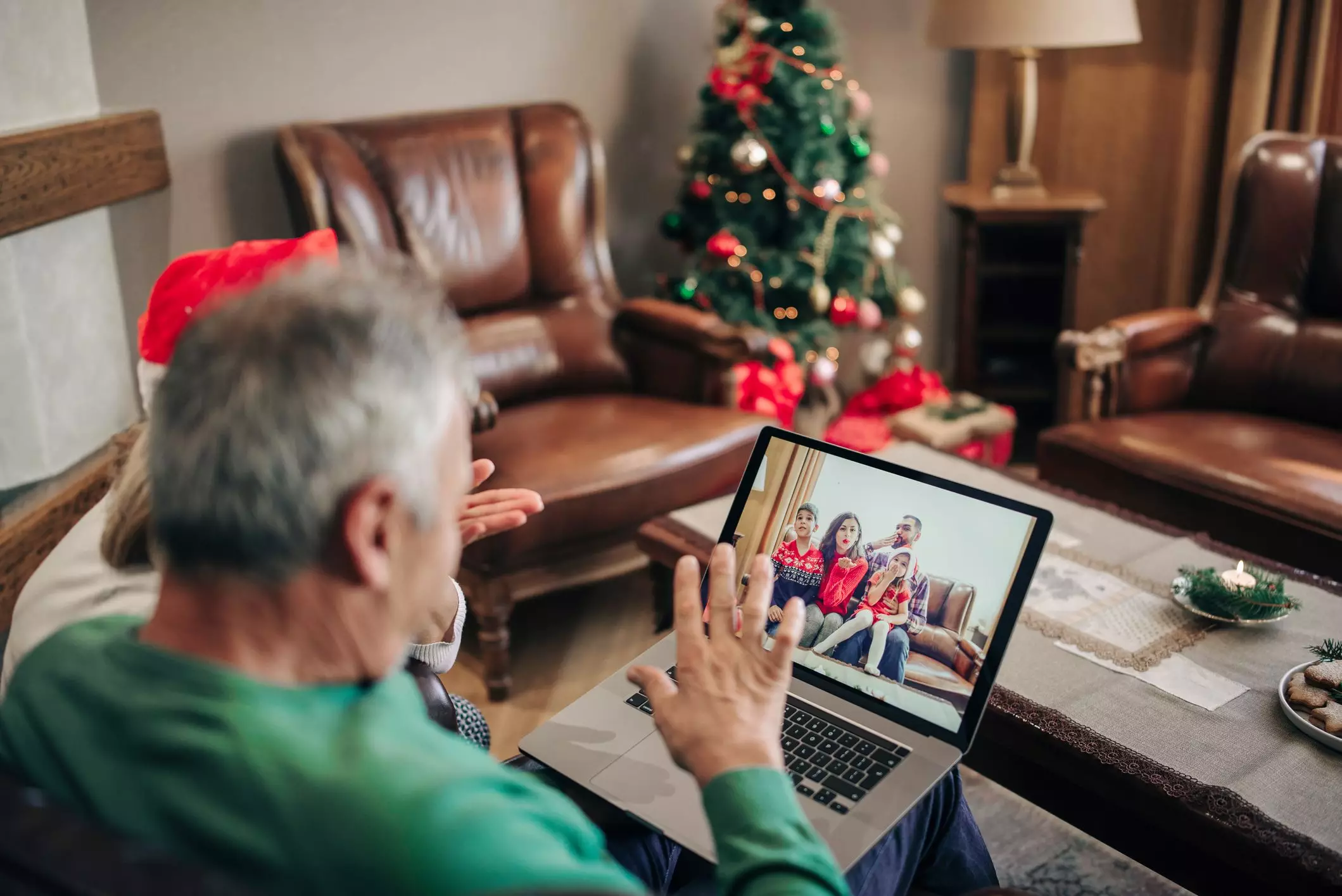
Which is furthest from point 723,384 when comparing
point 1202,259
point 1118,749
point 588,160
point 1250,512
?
point 1202,259

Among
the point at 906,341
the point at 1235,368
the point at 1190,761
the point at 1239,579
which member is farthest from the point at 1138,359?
the point at 1190,761

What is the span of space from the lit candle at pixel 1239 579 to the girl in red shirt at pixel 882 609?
72 cm

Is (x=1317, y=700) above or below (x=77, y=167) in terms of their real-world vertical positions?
below

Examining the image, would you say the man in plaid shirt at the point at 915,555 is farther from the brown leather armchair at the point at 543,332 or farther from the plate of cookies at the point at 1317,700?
the brown leather armchair at the point at 543,332

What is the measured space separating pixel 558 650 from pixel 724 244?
1.24m

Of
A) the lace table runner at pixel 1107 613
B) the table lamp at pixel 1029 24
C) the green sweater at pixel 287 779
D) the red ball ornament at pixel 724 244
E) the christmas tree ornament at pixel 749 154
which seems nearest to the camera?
the green sweater at pixel 287 779

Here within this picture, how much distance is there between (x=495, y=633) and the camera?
7.36 ft

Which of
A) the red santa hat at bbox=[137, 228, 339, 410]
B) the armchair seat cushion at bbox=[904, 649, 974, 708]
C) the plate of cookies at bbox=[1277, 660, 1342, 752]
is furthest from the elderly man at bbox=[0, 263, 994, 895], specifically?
the plate of cookies at bbox=[1277, 660, 1342, 752]

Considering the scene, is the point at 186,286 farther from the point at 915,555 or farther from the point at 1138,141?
the point at 1138,141

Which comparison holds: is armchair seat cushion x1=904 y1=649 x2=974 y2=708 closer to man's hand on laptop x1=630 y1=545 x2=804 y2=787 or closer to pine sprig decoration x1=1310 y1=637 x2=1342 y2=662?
man's hand on laptop x1=630 y1=545 x2=804 y2=787

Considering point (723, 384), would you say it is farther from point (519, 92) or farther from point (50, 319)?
point (50, 319)

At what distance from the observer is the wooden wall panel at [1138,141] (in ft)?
11.2

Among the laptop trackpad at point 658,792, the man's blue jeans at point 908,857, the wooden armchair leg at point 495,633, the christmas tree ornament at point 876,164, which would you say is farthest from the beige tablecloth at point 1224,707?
the christmas tree ornament at point 876,164

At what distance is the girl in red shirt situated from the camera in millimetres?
1210
